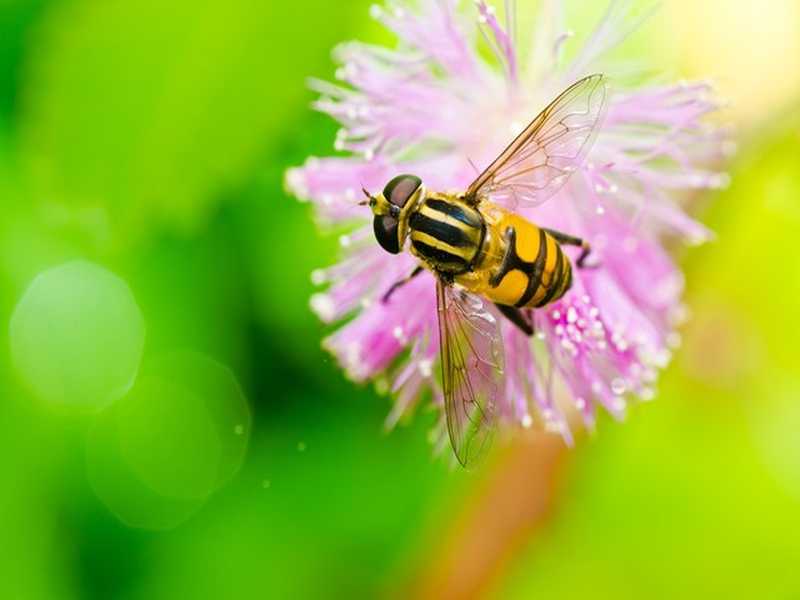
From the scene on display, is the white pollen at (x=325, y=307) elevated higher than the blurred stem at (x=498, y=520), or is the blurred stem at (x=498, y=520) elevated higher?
the white pollen at (x=325, y=307)

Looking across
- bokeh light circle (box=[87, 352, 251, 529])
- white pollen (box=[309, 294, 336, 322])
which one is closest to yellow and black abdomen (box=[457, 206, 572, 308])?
white pollen (box=[309, 294, 336, 322])

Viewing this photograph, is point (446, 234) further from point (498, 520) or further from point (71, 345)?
point (71, 345)

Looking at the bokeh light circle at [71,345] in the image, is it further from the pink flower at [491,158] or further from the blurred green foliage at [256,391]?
the pink flower at [491,158]

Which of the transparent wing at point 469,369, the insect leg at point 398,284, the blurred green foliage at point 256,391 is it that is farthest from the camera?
the blurred green foliage at point 256,391

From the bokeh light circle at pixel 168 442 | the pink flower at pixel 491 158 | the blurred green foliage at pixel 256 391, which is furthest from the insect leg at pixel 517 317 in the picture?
the bokeh light circle at pixel 168 442

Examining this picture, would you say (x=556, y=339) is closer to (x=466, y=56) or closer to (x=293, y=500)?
(x=466, y=56)

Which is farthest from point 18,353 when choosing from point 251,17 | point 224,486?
point 251,17
